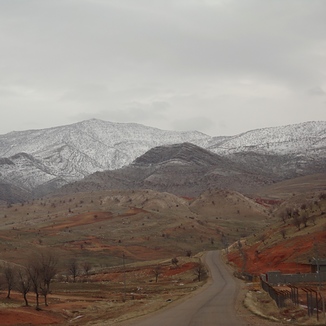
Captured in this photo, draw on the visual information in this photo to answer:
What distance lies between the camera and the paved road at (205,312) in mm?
34581

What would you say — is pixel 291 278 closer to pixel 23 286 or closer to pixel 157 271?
pixel 23 286

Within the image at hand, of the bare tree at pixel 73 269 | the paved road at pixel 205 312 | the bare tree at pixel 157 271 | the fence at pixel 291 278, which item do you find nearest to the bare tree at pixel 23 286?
the paved road at pixel 205 312

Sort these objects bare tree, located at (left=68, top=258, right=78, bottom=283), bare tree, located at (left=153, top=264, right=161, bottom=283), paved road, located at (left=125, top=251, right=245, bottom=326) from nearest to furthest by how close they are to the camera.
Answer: paved road, located at (left=125, top=251, right=245, bottom=326) → bare tree, located at (left=153, top=264, right=161, bottom=283) → bare tree, located at (left=68, top=258, right=78, bottom=283)

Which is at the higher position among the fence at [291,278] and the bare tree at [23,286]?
the bare tree at [23,286]

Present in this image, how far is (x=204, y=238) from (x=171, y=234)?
10095mm

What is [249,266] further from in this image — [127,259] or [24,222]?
[24,222]

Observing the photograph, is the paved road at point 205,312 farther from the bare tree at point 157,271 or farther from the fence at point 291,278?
the bare tree at point 157,271

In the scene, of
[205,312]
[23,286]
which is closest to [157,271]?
[23,286]

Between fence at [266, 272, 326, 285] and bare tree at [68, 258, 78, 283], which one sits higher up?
fence at [266, 272, 326, 285]

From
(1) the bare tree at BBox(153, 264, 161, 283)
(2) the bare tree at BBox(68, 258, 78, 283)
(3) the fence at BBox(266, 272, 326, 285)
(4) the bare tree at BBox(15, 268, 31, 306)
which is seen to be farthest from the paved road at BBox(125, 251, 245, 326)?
(2) the bare tree at BBox(68, 258, 78, 283)

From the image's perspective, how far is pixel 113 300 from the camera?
205 feet

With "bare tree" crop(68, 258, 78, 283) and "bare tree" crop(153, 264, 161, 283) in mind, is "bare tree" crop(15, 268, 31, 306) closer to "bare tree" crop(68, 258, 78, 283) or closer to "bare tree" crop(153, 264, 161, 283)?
"bare tree" crop(153, 264, 161, 283)

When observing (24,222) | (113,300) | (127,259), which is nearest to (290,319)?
(113,300)

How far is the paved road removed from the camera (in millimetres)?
34581
